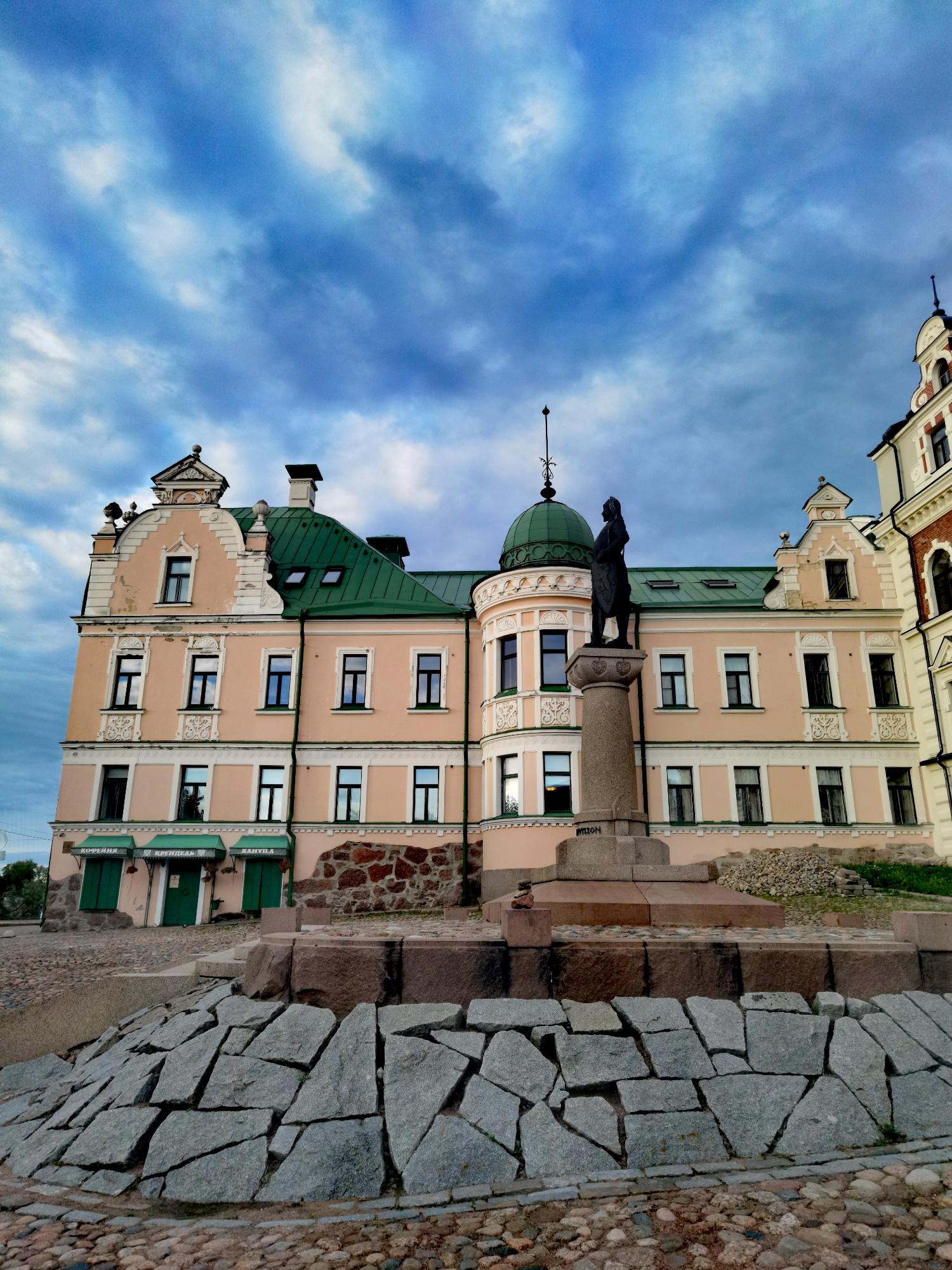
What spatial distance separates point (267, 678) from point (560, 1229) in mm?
22487

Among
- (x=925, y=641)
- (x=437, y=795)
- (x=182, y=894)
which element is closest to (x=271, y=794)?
(x=182, y=894)

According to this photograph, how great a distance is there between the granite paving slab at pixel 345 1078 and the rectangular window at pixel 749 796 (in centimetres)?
1934

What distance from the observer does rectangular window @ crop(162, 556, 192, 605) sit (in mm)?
27094

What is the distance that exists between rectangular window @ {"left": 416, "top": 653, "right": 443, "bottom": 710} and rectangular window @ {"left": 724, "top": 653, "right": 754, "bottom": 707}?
349 inches

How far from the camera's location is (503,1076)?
657 centimetres

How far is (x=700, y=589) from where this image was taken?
28953mm

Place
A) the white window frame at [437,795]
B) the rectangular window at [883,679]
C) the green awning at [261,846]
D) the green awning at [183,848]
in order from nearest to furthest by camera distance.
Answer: the green awning at [183,848] < the green awning at [261,846] < the white window frame at [437,795] < the rectangular window at [883,679]

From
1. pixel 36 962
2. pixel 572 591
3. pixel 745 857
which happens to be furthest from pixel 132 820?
pixel 745 857

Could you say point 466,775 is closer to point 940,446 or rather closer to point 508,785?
point 508,785

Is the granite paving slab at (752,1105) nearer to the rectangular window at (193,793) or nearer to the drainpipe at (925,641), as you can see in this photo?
the drainpipe at (925,641)

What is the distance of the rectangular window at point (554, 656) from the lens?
24359mm

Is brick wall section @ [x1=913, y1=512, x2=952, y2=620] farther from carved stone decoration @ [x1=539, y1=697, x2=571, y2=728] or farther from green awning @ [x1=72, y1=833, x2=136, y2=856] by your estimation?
green awning @ [x1=72, y1=833, x2=136, y2=856]

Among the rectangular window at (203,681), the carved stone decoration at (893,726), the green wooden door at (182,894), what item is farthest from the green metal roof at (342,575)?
the carved stone decoration at (893,726)

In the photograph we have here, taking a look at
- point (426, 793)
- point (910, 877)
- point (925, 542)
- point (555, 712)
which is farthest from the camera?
point (426, 793)
